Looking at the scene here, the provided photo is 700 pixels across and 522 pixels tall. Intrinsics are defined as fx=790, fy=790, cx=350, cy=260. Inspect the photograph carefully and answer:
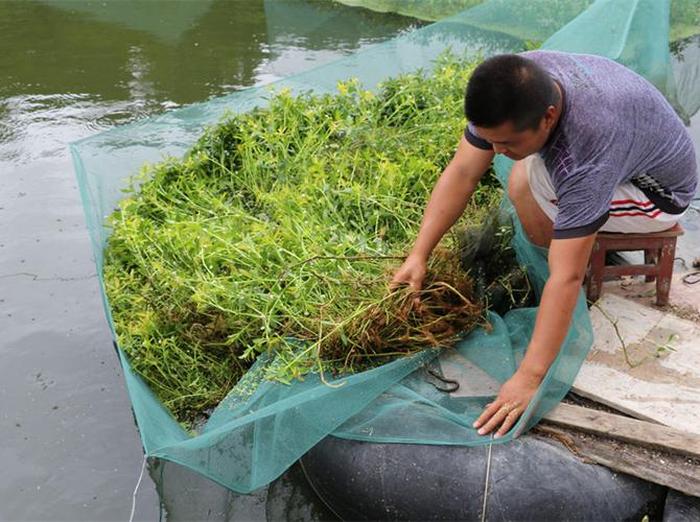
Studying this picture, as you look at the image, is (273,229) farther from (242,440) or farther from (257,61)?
(257,61)

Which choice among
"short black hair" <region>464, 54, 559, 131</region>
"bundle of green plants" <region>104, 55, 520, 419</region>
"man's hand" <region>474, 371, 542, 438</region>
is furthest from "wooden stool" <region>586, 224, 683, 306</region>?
"short black hair" <region>464, 54, 559, 131</region>

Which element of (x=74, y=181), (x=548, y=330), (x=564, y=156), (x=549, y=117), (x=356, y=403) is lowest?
(x=74, y=181)

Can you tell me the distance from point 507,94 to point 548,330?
716 millimetres

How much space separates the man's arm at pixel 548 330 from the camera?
92.4 inches

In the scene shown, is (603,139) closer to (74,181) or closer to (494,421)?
(494,421)

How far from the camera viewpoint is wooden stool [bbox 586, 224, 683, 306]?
2.97 meters

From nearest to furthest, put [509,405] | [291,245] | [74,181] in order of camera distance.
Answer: [509,405]
[291,245]
[74,181]

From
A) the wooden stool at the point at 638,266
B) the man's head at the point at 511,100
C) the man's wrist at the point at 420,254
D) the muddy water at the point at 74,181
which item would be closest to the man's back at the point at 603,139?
the man's head at the point at 511,100

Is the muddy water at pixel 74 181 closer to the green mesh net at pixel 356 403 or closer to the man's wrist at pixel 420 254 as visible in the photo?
the green mesh net at pixel 356 403

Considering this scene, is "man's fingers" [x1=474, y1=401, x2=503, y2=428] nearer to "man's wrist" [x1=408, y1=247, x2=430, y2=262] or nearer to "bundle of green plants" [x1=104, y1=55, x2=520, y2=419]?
"bundle of green plants" [x1=104, y1=55, x2=520, y2=419]

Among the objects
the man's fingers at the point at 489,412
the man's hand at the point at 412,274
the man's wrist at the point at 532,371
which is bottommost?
the man's fingers at the point at 489,412

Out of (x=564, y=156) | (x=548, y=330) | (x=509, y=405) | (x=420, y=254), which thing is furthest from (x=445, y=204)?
(x=509, y=405)

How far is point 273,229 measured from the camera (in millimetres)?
3422

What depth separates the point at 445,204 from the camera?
2.85 meters
